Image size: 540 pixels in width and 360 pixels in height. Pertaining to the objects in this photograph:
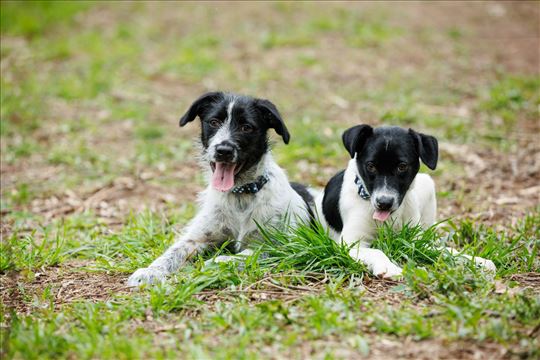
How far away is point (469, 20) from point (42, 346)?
14074 mm

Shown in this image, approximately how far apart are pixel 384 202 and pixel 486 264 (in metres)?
0.92

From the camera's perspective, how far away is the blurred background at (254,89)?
767cm

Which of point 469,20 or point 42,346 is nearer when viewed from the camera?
point 42,346

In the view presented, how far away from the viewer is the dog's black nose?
499 centimetres

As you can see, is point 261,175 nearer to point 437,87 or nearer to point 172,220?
point 172,220

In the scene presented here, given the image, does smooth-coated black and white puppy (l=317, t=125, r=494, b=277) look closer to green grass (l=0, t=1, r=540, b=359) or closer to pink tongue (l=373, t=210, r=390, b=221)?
pink tongue (l=373, t=210, r=390, b=221)

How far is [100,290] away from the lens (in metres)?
4.91

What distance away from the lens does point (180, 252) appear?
5.29 m

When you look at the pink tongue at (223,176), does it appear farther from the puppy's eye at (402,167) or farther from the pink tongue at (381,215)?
the puppy's eye at (402,167)

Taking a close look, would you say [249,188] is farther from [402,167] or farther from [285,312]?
[285,312]

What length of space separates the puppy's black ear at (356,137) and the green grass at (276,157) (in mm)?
727

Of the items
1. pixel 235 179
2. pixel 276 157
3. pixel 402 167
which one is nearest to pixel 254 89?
pixel 276 157

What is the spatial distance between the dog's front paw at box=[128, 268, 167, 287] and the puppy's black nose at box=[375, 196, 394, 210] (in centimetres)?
175

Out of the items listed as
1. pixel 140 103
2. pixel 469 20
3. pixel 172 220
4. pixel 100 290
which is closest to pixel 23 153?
pixel 140 103
